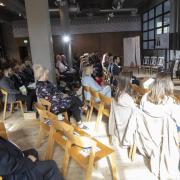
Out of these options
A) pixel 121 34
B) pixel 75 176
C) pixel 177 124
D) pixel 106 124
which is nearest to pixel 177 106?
pixel 177 124

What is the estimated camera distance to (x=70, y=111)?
390cm

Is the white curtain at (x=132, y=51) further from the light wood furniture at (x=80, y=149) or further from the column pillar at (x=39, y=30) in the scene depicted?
the light wood furniture at (x=80, y=149)

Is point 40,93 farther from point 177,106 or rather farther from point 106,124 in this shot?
point 177,106

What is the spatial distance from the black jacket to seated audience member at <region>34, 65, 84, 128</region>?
1.73 m

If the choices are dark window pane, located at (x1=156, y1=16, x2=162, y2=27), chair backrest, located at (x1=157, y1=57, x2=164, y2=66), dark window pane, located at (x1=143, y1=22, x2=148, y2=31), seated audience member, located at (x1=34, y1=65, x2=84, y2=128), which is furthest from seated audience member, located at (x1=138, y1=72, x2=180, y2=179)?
dark window pane, located at (x1=143, y1=22, x2=148, y2=31)

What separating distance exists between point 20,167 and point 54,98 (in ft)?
6.61

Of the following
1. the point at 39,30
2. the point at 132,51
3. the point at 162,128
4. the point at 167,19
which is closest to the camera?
the point at 162,128

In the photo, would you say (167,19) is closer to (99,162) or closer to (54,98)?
(54,98)

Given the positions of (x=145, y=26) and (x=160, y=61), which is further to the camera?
(x=145, y=26)

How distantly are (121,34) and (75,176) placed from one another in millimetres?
12522

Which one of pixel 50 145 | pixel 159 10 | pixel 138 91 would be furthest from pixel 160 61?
pixel 50 145

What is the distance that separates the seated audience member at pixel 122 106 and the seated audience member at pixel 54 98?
1.06 m

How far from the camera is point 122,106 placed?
269 cm

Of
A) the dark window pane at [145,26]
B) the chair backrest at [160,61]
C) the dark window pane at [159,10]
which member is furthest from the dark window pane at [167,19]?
the dark window pane at [145,26]
